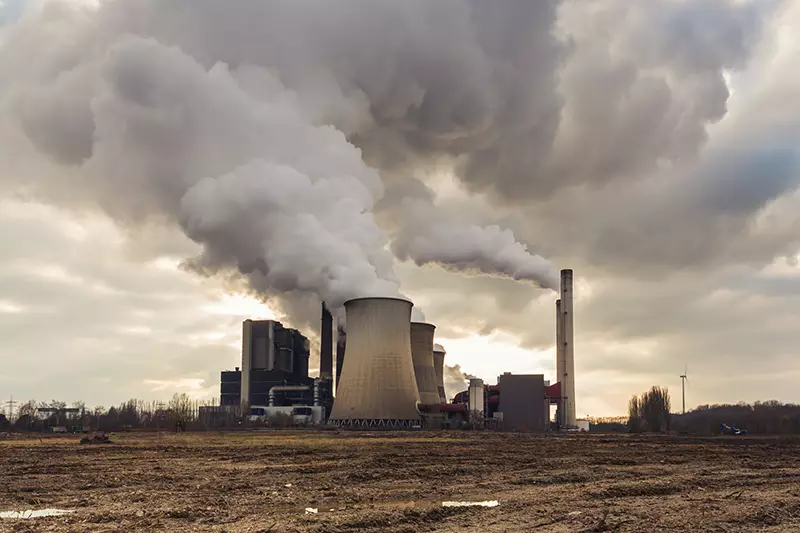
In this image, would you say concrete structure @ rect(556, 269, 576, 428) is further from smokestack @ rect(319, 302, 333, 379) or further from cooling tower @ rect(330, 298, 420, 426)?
smokestack @ rect(319, 302, 333, 379)

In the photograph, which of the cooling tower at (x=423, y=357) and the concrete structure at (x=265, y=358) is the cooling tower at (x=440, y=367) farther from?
the concrete structure at (x=265, y=358)

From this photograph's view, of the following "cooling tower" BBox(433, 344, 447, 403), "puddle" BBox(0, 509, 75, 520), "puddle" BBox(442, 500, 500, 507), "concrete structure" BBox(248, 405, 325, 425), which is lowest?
"concrete structure" BBox(248, 405, 325, 425)

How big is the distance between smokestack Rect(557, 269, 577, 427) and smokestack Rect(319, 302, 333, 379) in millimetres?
20933

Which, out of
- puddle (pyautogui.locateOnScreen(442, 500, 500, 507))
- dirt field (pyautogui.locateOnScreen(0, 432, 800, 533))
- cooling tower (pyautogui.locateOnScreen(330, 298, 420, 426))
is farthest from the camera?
cooling tower (pyautogui.locateOnScreen(330, 298, 420, 426))

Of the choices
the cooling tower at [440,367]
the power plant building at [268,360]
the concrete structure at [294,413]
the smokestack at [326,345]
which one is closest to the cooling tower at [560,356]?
the cooling tower at [440,367]

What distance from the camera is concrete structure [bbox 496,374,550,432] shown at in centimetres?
6762

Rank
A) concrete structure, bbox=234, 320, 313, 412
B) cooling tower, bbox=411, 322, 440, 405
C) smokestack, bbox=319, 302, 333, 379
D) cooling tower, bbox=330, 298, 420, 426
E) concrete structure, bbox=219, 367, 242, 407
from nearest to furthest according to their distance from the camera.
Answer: cooling tower, bbox=330, 298, 420, 426, cooling tower, bbox=411, 322, 440, 405, smokestack, bbox=319, 302, 333, 379, concrete structure, bbox=234, 320, 313, 412, concrete structure, bbox=219, 367, 242, 407

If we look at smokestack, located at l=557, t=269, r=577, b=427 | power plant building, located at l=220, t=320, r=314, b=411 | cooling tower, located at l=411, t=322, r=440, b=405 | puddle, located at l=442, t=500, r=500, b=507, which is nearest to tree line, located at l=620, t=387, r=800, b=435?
smokestack, located at l=557, t=269, r=577, b=427

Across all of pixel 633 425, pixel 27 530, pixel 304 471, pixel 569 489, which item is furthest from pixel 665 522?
pixel 633 425

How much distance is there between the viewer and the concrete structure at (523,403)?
67.6 metres

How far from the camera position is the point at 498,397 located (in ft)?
240

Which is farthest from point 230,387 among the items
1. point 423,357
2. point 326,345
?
point 423,357

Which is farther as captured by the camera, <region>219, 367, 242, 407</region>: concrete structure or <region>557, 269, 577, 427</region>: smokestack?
<region>219, 367, 242, 407</region>: concrete structure

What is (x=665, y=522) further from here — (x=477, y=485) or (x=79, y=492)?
(x=79, y=492)
